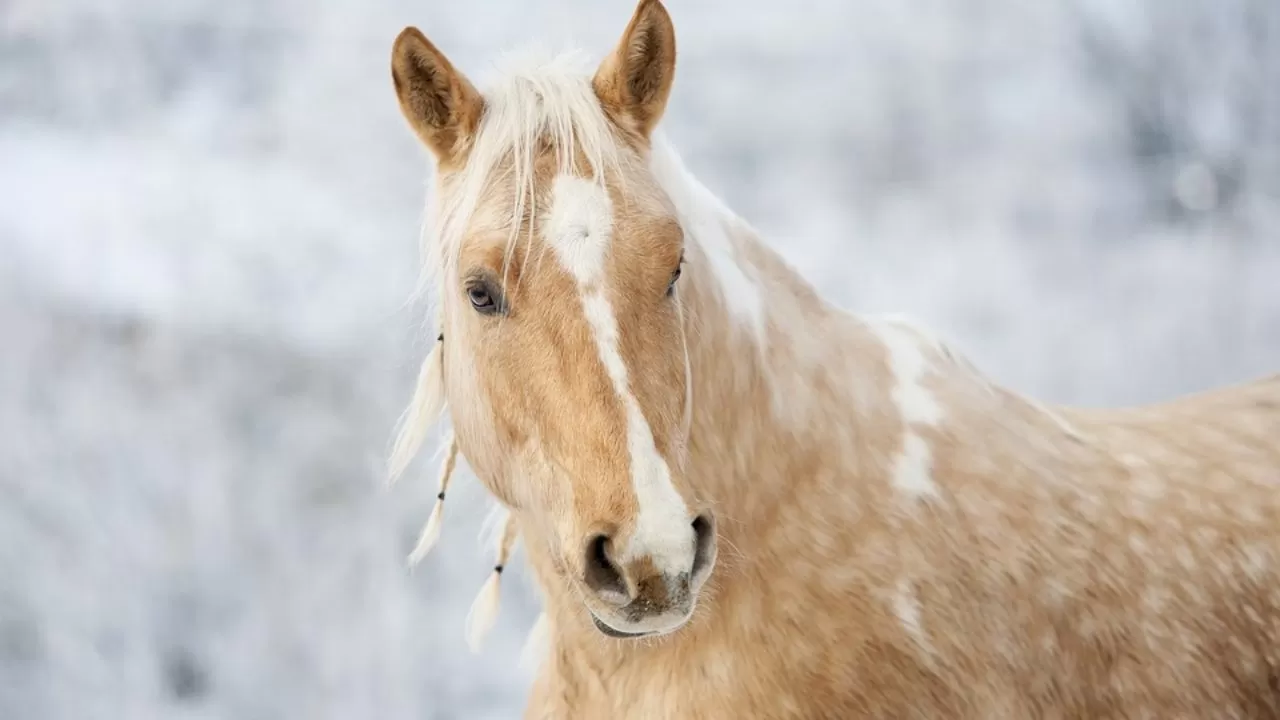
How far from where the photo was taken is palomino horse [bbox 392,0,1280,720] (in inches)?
38.8

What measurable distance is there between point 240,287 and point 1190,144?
6.28 ft

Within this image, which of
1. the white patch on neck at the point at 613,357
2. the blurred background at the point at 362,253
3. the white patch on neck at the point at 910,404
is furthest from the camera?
the blurred background at the point at 362,253

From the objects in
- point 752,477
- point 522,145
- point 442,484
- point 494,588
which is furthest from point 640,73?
point 494,588

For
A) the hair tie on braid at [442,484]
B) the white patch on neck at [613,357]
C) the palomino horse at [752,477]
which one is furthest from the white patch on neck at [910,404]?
the hair tie on braid at [442,484]

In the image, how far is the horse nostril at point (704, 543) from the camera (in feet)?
3.11

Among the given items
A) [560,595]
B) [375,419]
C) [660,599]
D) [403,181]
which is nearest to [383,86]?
[403,181]

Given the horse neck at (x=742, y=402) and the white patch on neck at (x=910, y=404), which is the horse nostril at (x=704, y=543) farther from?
the white patch on neck at (x=910, y=404)

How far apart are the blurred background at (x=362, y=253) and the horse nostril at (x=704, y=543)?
740 mm

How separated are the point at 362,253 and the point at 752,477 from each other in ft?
3.43

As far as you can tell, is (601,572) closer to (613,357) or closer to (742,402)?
(613,357)

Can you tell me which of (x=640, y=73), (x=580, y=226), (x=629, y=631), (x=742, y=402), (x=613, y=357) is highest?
(x=640, y=73)

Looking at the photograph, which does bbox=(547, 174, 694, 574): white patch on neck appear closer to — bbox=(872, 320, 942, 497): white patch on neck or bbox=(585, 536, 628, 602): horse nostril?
bbox=(585, 536, 628, 602): horse nostril

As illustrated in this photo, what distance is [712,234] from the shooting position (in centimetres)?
125

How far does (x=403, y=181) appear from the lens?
1967 mm
